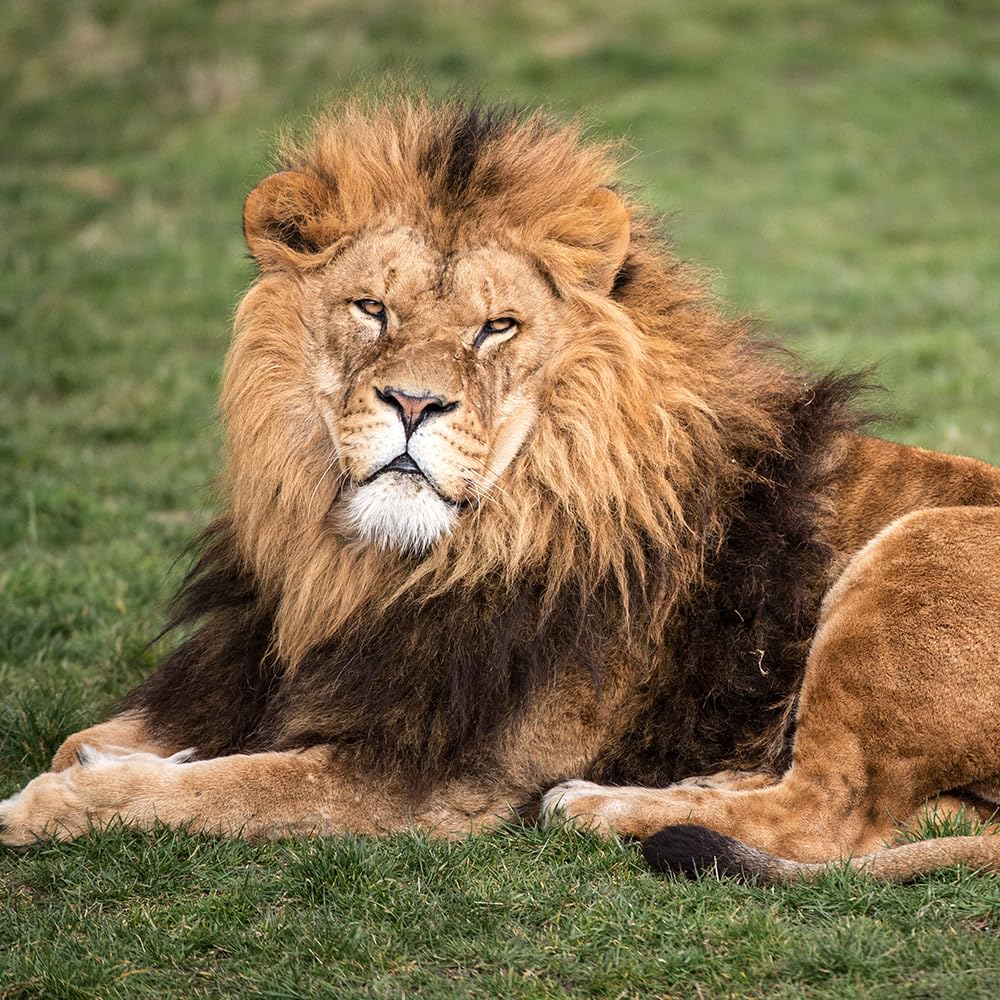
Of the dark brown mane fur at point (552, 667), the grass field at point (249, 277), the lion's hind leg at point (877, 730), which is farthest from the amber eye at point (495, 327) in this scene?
the lion's hind leg at point (877, 730)

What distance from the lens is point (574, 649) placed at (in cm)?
411

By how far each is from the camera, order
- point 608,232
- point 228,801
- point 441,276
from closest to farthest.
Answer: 1. point 228,801
2. point 441,276
3. point 608,232

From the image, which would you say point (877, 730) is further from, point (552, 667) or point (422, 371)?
point (422, 371)

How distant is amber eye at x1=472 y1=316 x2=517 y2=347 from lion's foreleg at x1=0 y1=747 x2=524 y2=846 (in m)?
1.26

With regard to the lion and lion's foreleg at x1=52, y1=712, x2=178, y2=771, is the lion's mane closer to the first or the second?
the lion

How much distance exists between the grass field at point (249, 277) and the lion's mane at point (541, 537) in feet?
1.46

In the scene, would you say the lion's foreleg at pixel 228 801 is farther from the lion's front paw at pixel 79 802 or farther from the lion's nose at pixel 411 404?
the lion's nose at pixel 411 404

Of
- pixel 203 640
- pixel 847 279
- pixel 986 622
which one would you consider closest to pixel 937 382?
pixel 847 279

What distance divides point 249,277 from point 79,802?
6.64ft

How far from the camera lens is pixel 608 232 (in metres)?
4.19

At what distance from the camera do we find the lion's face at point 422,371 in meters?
3.88

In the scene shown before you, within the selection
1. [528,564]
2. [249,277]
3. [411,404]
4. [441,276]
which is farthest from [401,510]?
[249,277]

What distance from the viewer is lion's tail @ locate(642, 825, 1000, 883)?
3.66m

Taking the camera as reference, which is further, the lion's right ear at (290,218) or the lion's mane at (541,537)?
the lion's right ear at (290,218)
